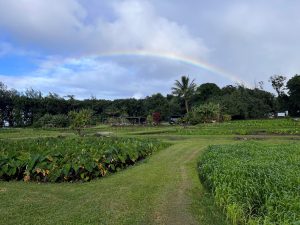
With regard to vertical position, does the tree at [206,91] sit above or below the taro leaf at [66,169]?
above

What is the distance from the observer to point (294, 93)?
7812 cm

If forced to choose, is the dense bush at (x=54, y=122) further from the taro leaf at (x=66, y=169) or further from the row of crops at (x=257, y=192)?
the row of crops at (x=257, y=192)

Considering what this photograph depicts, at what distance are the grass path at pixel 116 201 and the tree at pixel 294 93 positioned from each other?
72207 mm

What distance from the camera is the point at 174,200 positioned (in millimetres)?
7582

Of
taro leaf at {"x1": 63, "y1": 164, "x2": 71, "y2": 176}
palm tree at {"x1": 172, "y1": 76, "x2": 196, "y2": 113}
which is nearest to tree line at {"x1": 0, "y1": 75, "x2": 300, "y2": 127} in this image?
palm tree at {"x1": 172, "y1": 76, "x2": 196, "y2": 113}

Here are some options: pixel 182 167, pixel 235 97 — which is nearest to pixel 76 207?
pixel 182 167

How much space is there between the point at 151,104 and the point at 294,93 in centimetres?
2924

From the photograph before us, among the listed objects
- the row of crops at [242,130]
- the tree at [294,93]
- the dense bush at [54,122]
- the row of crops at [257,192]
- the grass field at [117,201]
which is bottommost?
the grass field at [117,201]

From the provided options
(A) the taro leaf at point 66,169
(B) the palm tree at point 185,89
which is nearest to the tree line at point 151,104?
(B) the palm tree at point 185,89

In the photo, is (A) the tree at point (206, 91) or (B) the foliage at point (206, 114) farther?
(A) the tree at point (206, 91)

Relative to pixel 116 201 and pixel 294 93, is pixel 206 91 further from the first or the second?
pixel 116 201

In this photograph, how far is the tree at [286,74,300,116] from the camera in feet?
253

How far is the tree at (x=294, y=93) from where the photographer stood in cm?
7712

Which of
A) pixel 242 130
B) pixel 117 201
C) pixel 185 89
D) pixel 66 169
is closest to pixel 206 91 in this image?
pixel 185 89
